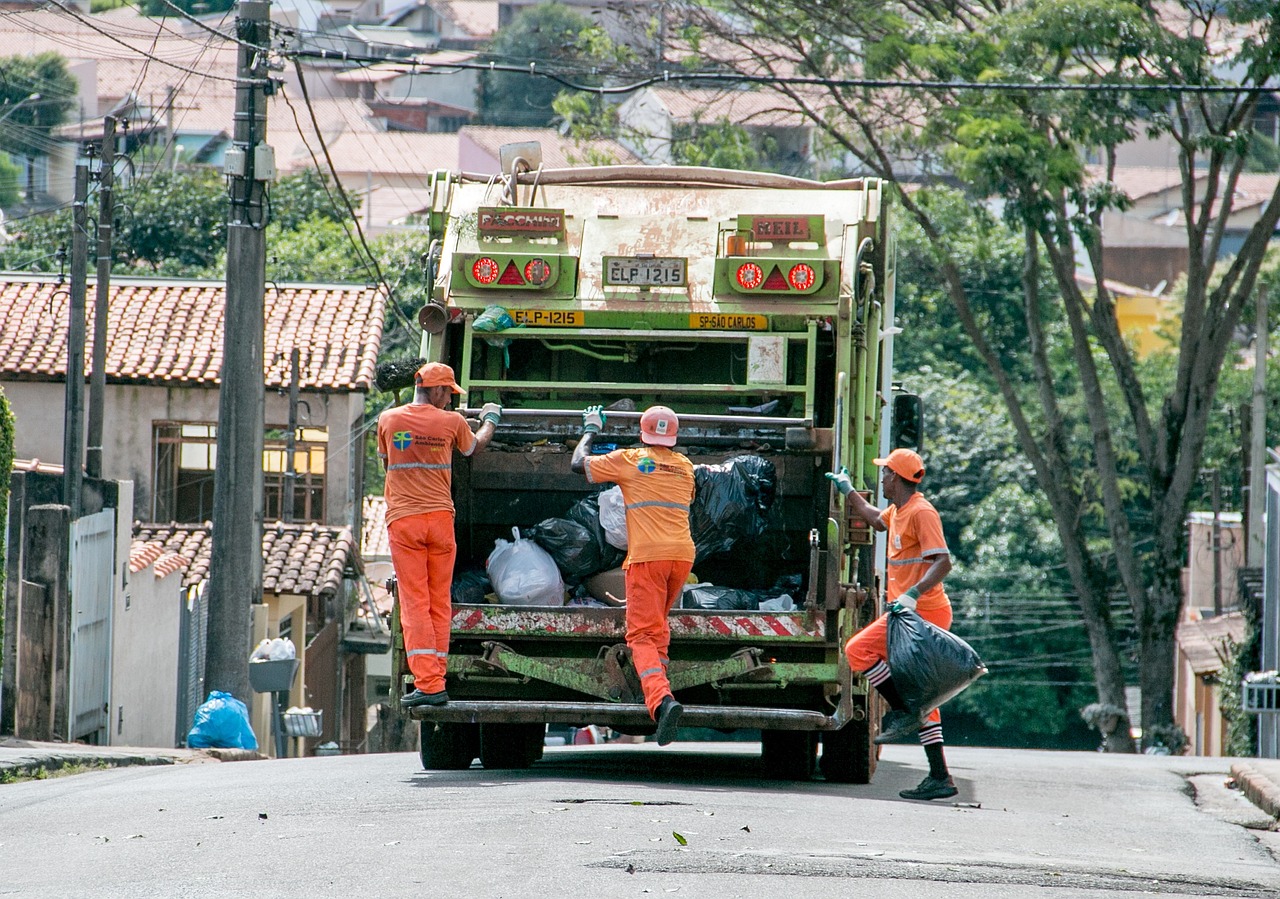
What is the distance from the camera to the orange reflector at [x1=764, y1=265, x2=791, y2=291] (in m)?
8.95

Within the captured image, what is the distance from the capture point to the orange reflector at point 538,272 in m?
9.09

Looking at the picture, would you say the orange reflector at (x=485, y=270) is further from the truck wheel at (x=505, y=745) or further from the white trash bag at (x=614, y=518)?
the truck wheel at (x=505, y=745)

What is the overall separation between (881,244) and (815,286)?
780 millimetres

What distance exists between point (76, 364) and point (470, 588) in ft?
27.2

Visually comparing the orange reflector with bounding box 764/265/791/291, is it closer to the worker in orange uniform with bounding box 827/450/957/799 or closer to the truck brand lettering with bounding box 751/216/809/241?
the truck brand lettering with bounding box 751/216/809/241

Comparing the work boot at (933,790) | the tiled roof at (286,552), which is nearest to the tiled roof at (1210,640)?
the tiled roof at (286,552)

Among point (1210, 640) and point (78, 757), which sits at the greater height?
point (78, 757)

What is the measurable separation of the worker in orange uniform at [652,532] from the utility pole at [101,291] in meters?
9.18

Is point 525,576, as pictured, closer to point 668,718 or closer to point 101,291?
point 668,718

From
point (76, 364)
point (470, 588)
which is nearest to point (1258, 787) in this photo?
point (470, 588)

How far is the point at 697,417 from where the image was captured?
867 centimetres

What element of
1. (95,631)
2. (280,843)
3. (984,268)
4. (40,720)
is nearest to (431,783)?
(280,843)

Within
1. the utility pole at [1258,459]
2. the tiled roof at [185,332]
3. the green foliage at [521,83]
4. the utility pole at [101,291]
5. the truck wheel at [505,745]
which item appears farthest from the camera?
the green foliage at [521,83]

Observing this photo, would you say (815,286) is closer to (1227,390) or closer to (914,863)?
(914,863)
